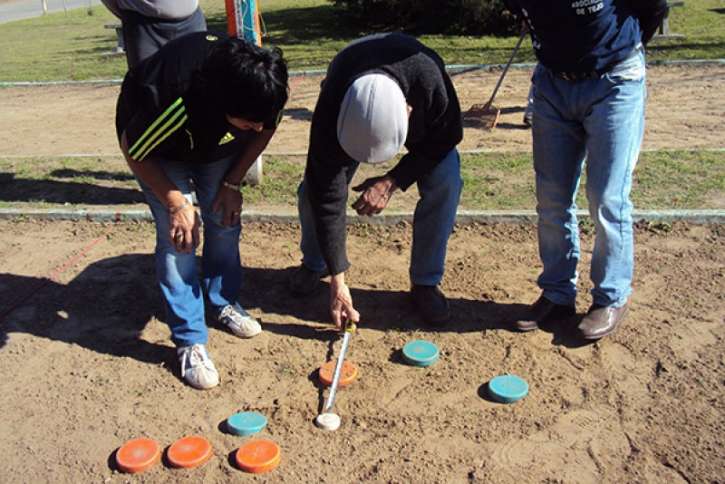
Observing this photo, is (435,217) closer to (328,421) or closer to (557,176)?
(557,176)

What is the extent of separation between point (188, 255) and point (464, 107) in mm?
5432

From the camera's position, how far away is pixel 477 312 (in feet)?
13.4

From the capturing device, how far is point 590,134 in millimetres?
3424

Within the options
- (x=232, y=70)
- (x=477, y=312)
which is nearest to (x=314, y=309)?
(x=477, y=312)

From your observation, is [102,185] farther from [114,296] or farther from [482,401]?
[482,401]

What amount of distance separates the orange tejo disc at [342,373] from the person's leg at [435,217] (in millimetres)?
694

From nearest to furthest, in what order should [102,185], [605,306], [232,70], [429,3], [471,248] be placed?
[232,70]
[605,306]
[471,248]
[102,185]
[429,3]

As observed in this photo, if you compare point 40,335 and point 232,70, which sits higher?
point 232,70

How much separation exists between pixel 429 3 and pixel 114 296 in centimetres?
1204

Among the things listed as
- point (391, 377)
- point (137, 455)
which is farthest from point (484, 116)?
point (137, 455)

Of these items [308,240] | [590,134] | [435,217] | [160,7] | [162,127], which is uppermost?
[160,7]

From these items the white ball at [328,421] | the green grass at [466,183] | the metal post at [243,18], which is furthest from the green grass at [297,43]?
the white ball at [328,421]

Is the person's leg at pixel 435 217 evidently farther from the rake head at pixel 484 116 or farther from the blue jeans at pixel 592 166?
the rake head at pixel 484 116

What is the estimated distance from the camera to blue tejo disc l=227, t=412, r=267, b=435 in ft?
10.3
